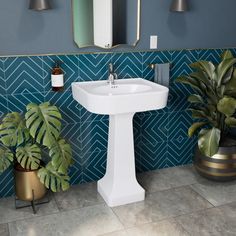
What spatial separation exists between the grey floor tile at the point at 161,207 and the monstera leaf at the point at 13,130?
88 centimetres

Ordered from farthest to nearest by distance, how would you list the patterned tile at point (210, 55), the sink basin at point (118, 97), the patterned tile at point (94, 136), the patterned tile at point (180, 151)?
the patterned tile at point (180, 151) < the patterned tile at point (210, 55) < the patterned tile at point (94, 136) < the sink basin at point (118, 97)

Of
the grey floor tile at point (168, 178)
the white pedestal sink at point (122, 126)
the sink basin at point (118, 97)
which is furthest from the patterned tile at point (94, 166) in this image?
the sink basin at point (118, 97)

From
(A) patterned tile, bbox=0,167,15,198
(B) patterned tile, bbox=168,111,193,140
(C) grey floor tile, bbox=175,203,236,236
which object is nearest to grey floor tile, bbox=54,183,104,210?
(A) patterned tile, bbox=0,167,15,198

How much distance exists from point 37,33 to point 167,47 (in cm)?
113

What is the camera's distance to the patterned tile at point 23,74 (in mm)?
2475

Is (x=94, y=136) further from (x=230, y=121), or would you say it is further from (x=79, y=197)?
(x=230, y=121)

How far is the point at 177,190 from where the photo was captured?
111 inches

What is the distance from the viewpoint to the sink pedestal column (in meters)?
2.50

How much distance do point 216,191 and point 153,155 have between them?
654 mm

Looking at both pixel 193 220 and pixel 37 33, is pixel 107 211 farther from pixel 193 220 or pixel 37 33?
pixel 37 33

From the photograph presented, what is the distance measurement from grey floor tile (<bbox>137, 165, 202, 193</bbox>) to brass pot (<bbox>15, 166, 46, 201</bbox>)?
91 cm

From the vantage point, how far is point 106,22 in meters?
2.66

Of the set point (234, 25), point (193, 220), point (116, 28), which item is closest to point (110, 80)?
point (116, 28)

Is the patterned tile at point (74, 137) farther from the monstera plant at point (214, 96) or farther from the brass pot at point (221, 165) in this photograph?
the brass pot at point (221, 165)
